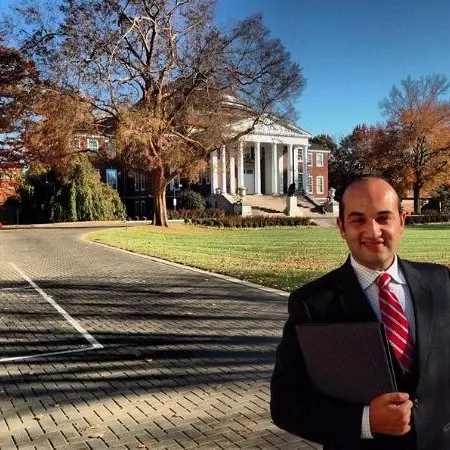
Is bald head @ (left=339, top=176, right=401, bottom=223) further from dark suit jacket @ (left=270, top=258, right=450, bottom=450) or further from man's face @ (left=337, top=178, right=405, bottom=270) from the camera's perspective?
dark suit jacket @ (left=270, top=258, right=450, bottom=450)

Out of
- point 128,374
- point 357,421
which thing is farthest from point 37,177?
point 357,421

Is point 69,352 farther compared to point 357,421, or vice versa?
point 69,352

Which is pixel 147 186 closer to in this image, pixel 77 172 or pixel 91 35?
pixel 77 172

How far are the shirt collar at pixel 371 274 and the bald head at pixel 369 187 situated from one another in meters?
0.18

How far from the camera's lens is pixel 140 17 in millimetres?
35312

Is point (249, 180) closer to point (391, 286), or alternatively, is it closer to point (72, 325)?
point (72, 325)

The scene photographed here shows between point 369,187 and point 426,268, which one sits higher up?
point 369,187

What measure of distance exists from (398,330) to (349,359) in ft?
0.66

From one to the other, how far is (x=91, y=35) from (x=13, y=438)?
3134 cm

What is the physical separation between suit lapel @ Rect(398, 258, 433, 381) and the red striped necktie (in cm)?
3

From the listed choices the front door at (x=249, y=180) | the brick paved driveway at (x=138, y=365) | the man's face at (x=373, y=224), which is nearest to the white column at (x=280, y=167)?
the front door at (x=249, y=180)

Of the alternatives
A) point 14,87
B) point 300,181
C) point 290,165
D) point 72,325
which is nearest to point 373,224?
point 72,325

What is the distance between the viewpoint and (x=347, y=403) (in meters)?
1.82

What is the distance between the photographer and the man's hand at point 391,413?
1716 millimetres
